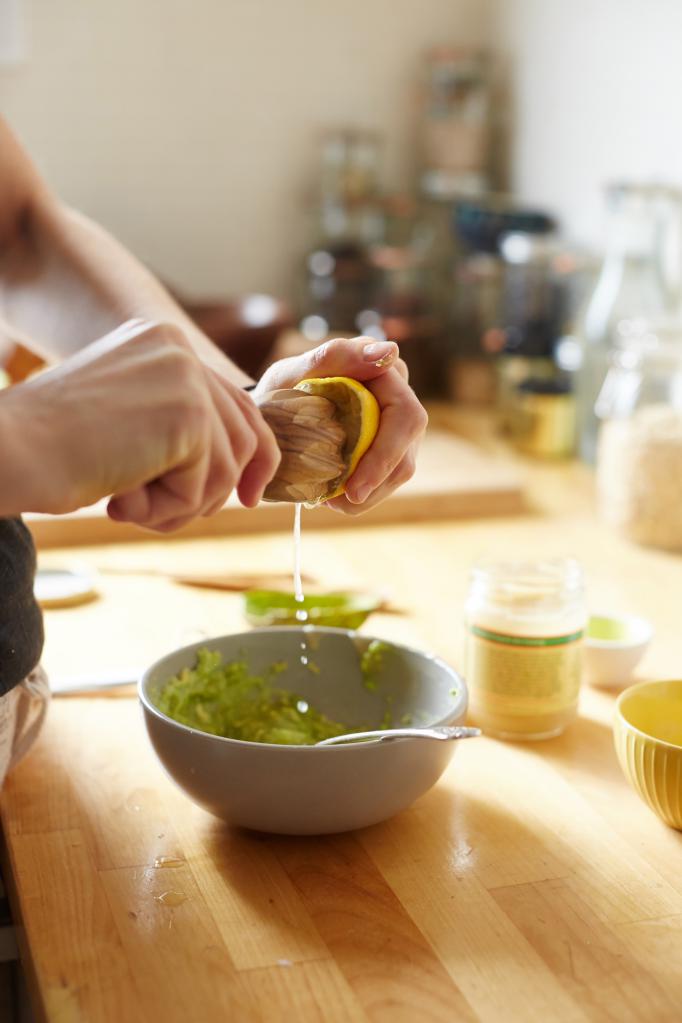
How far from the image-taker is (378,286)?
2383mm

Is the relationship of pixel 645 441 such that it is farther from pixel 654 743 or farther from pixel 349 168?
pixel 349 168

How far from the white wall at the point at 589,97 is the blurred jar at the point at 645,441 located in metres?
0.33

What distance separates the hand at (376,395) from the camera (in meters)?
0.85

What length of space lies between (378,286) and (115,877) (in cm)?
176

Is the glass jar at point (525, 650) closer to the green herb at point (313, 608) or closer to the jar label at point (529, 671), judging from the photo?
the jar label at point (529, 671)

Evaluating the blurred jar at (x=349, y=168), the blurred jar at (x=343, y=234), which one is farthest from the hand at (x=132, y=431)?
the blurred jar at (x=349, y=168)

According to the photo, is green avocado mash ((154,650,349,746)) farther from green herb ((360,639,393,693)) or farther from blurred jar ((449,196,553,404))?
blurred jar ((449,196,553,404))

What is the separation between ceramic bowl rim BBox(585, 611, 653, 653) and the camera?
1054mm

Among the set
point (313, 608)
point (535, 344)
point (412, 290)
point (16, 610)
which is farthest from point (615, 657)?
point (412, 290)

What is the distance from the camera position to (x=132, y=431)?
63 centimetres

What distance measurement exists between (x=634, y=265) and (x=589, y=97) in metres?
0.40

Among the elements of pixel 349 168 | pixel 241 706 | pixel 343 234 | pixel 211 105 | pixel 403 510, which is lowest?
pixel 403 510

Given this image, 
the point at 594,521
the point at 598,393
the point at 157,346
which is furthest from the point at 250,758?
the point at 598,393

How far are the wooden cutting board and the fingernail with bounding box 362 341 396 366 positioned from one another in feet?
2.11
